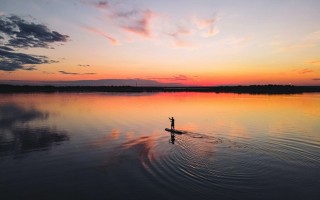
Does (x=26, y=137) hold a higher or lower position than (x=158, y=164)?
lower

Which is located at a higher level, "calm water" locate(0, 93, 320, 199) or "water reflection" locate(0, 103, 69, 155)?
"calm water" locate(0, 93, 320, 199)

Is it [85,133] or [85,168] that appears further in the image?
[85,133]

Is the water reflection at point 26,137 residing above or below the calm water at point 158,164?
below

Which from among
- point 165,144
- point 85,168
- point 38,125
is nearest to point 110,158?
point 85,168

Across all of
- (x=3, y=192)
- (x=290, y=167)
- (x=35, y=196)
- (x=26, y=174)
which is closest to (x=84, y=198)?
(x=35, y=196)

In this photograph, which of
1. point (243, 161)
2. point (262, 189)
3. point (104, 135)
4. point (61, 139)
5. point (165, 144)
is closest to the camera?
point (262, 189)

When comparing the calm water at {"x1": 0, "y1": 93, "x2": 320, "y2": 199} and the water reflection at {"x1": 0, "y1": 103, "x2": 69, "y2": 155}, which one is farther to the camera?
the water reflection at {"x1": 0, "y1": 103, "x2": 69, "y2": 155}

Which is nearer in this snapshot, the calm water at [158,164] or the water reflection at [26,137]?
the calm water at [158,164]

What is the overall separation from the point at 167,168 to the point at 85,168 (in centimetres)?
534

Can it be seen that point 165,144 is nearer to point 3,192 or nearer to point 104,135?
point 104,135

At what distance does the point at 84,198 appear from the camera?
12258mm

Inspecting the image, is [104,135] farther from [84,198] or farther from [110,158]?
[84,198]

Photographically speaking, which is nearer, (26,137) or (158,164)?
(158,164)

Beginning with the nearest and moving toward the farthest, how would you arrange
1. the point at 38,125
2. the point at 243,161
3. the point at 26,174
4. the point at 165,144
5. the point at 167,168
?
1. the point at 26,174
2. the point at 167,168
3. the point at 243,161
4. the point at 165,144
5. the point at 38,125
